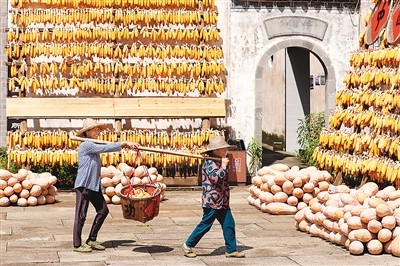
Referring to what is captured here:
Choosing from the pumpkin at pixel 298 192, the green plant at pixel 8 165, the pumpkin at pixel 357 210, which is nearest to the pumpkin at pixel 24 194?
the green plant at pixel 8 165

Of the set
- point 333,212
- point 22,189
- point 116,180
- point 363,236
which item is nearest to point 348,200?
point 333,212

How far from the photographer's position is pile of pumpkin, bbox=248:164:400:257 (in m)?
12.0

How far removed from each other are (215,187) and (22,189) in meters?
6.97

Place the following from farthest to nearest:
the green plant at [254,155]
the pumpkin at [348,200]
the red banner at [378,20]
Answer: the green plant at [254,155], the red banner at [378,20], the pumpkin at [348,200]

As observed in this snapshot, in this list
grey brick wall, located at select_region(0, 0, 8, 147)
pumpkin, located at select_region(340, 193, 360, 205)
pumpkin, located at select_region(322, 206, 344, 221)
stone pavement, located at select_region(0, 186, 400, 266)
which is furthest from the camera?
grey brick wall, located at select_region(0, 0, 8, 147)

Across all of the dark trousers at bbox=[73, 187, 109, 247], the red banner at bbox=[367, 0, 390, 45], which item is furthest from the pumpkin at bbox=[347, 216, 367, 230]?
the red banner at bbox=[367, 0, 390, 45]

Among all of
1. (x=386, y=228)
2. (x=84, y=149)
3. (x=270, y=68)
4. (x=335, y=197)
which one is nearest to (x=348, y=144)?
(x=335, y=197)

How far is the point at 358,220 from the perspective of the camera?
40.2 ft

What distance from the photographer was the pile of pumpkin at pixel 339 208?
1202 cm

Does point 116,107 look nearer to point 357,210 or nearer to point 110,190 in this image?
point 110,190

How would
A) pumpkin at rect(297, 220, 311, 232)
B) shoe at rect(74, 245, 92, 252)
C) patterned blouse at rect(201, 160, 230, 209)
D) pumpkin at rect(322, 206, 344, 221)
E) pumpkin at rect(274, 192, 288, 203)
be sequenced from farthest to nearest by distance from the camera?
pumpkin at rect(274, 192, 288, 203) < pumpkin at rect(297, 220, 311, 232) < pumpkin at rect(322, 206, 344, 221) < shoe at rect(74, 245, 92, 252) < patterned blouse at rect(201, 160, 230, 209)

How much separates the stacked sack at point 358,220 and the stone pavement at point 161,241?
6.2 inches

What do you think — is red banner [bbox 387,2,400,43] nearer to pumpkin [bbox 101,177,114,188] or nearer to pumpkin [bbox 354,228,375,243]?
pumpkin [bbox 354,228,375,243]

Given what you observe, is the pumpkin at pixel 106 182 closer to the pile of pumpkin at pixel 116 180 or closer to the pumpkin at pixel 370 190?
the pile of pumpkin at pixel 116 180
